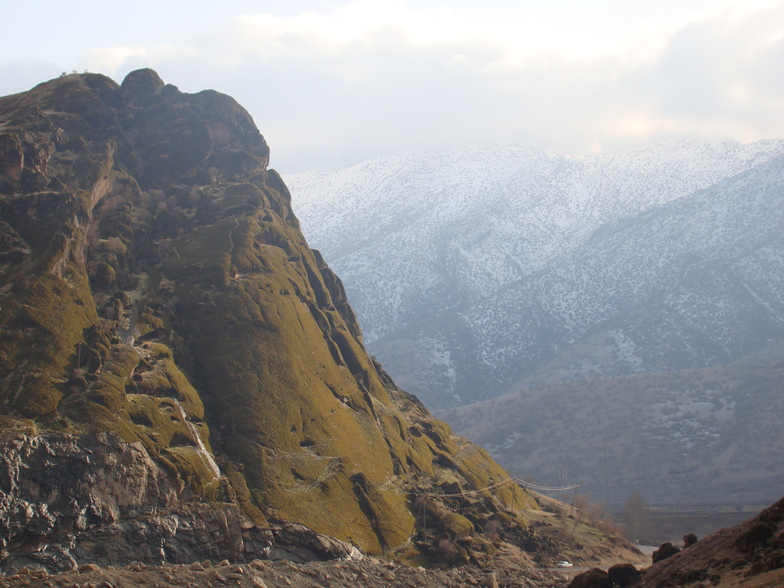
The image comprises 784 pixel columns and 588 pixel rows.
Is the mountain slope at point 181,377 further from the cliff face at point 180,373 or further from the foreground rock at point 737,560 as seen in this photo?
the foreground rock at point 737,560

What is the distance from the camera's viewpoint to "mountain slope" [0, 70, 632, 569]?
83.9 meters

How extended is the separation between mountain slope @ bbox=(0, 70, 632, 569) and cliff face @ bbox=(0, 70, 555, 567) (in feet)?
1.07

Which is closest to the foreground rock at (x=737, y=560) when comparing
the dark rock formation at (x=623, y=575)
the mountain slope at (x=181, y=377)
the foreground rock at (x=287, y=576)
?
the dark rock formation at (x=623, y=575)

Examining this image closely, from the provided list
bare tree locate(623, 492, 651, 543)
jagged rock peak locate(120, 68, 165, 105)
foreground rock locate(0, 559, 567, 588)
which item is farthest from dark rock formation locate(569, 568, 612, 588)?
jagged rock peak locate(120, 68, 165, 105)

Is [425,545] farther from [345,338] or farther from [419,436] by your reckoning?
[345,338]

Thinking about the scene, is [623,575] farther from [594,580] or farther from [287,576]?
[287,576]

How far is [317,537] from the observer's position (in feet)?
315

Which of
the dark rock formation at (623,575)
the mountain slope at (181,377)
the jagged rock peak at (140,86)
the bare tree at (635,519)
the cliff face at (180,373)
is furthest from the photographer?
the bare tree at (635,519)

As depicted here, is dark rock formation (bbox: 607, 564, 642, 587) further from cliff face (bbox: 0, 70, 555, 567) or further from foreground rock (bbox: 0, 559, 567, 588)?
cliff face (bbox: 0, 70, 555, 567)

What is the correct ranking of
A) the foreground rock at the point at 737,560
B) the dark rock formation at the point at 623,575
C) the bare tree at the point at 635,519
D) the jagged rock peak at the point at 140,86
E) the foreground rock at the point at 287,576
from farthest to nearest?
1. the bare tree at the point at 635,519
2. the jagged rock peak at the point at 140,86
3. the dark rock formation at the point at 623,575
4. the foreground rock at the point at 287,576
5. the foreground rock at the point at 737,560

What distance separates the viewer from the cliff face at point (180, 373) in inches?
3312

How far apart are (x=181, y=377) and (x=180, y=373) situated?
123cm

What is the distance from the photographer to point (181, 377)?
4328 inches

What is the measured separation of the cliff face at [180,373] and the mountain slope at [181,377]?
33 cm
